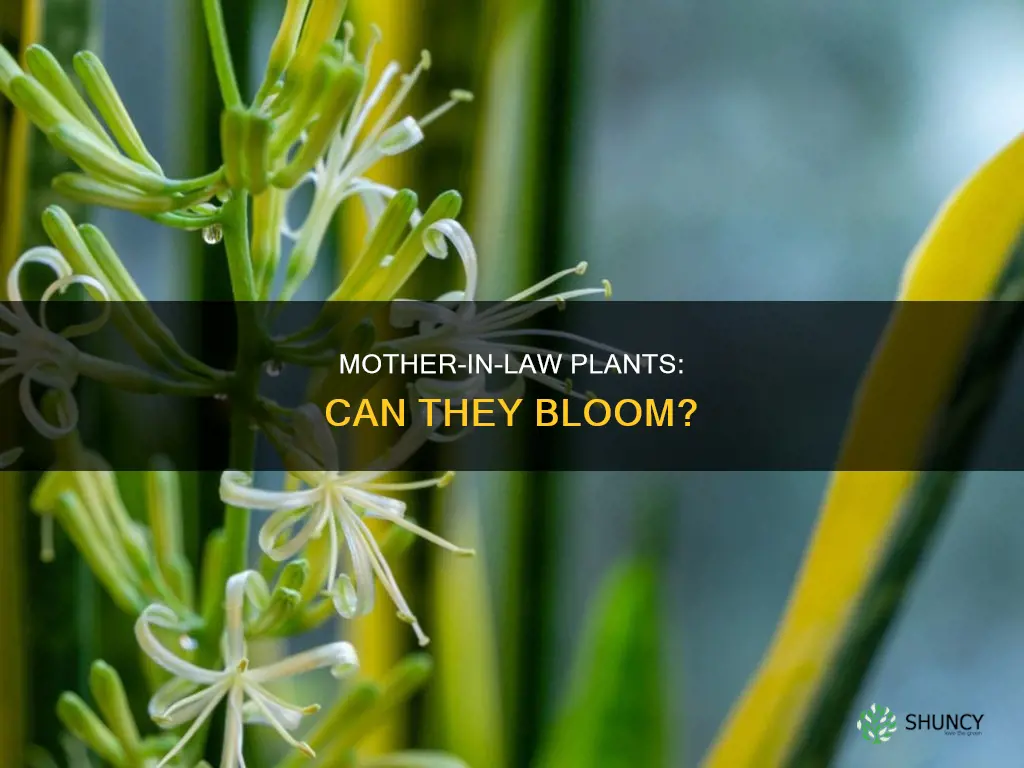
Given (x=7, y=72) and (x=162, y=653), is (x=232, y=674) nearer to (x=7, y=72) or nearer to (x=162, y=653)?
(x=162, y=653)

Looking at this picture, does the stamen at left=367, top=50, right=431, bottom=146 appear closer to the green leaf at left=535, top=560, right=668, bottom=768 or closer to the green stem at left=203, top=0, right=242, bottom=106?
the green stem at left=203, top=0, right=242, bottom=106

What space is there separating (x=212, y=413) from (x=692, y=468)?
0.71ft

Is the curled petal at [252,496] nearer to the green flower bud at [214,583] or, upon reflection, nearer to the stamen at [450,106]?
the green flower bud at [214,583]

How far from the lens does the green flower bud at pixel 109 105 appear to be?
286 mm

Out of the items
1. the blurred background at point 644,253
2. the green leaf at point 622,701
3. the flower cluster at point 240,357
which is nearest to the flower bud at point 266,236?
the flower cluster at point 240,357

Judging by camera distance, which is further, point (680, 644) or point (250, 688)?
point (680, 644)

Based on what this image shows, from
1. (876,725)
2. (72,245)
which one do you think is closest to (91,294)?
(72,245)

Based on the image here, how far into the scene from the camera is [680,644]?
0.48m

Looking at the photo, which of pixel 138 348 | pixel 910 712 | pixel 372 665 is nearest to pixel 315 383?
pixel 138 348

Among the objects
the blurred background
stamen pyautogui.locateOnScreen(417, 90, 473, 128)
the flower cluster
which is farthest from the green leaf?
stamen pyautogui.locateOnScreen(417, 90, 473, 128)

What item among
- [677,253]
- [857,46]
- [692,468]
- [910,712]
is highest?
[857,46]

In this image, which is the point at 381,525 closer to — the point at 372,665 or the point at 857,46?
the point at 372,665

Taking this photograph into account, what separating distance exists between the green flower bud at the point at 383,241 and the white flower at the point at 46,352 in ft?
0.26
